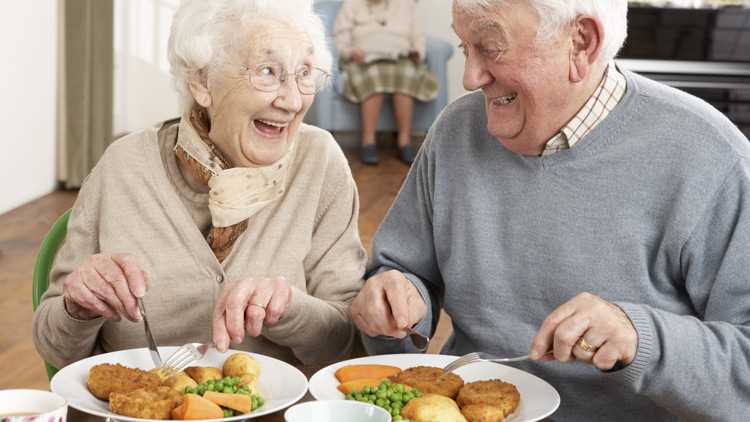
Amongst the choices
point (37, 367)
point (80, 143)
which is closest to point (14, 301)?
point (37, 367)

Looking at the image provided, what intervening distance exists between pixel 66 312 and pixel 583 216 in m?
0.70

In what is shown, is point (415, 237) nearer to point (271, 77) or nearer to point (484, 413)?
point (271, 77)

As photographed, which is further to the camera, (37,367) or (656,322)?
(37,367)

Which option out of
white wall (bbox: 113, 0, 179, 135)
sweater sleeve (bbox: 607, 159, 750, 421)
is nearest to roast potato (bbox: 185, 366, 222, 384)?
sweater sleeve (bbox: 607, 159, 750, 421)

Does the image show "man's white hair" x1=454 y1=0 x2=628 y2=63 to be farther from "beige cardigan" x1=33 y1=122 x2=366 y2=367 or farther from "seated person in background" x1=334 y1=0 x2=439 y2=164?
"seated person in background" x1=334 y1=0 x2=439 y2=164

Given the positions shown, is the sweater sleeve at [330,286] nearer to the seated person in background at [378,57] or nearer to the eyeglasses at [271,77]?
the eyeglasses at [271,77]

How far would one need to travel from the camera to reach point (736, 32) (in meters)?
6.91

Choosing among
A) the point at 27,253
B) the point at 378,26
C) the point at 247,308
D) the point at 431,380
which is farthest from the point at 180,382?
the point at 378,26

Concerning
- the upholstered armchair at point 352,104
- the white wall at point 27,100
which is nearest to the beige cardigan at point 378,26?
the upholstered armchair at point 352,104

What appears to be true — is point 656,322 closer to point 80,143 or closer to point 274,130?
point 274,130

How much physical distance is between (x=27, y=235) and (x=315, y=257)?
338 cm

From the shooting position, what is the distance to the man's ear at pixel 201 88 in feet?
5.70

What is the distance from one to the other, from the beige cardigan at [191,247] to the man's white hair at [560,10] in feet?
1.41

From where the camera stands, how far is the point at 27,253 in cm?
452
